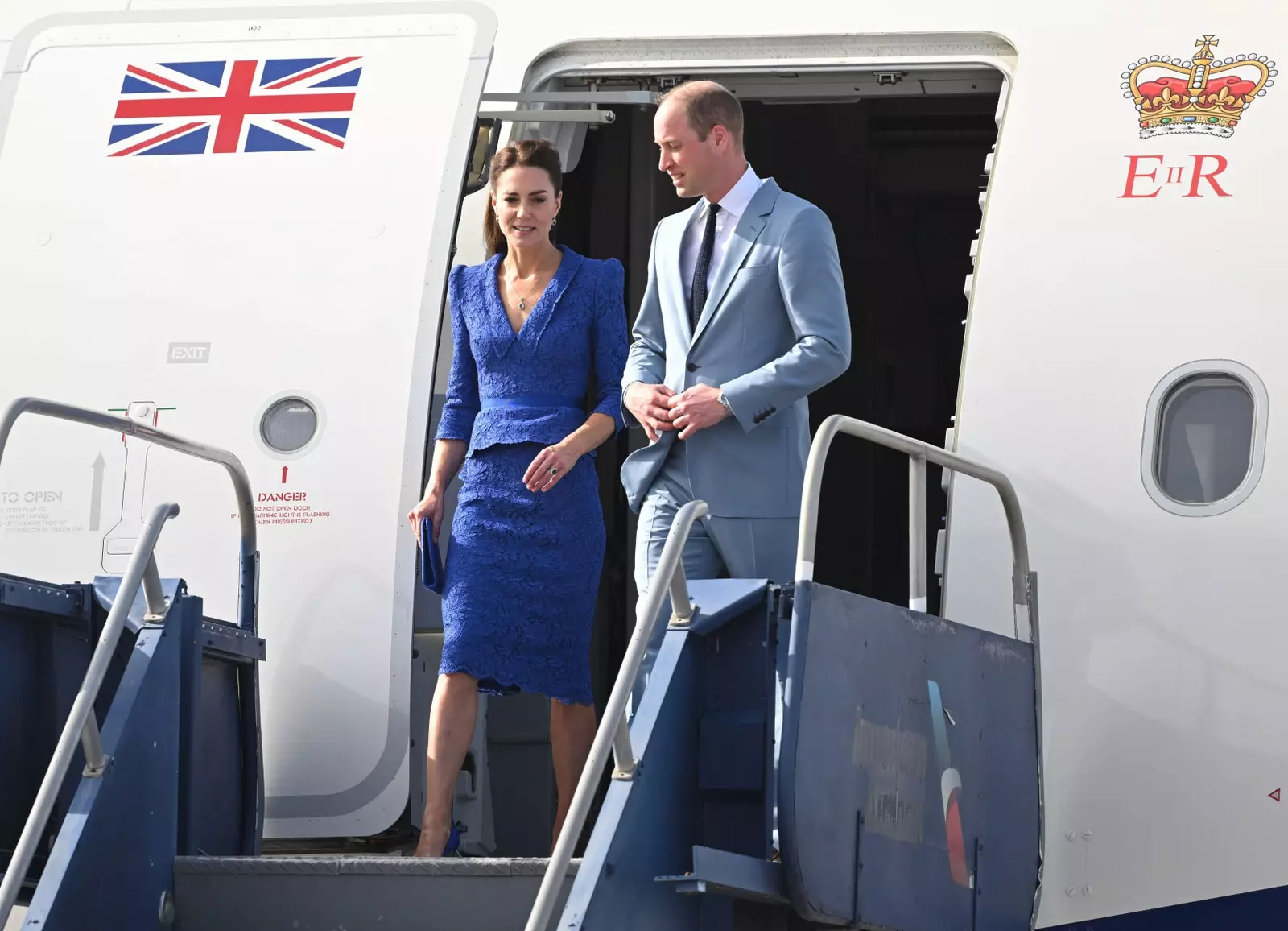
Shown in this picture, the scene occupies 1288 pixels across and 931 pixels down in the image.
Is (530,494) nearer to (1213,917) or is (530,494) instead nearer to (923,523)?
(923,523)

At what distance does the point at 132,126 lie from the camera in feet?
20.9

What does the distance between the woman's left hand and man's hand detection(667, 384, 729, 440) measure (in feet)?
1.82

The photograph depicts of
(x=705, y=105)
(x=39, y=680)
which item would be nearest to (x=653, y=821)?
(x=705, y=105)

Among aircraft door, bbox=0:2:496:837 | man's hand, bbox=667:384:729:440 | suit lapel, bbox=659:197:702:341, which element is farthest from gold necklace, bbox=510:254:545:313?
man's hand, bbox=667:384:729:440

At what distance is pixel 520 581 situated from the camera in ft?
16.4

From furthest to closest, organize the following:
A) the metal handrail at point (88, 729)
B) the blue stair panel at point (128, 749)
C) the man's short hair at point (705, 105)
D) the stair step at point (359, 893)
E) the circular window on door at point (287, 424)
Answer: the circular window on door at point (287, 424)
the man's short hair at point (705, 105)
the blue stair panel at point (128, 749)
the stair step at point (359, 893)
the metal handrail at point (88, 729)

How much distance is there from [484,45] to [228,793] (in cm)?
259

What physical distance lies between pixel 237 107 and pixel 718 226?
7.64ft

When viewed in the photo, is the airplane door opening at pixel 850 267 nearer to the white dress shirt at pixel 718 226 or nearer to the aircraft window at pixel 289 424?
the aircraft window at pixel 289 424

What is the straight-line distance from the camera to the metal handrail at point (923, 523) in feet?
13.1

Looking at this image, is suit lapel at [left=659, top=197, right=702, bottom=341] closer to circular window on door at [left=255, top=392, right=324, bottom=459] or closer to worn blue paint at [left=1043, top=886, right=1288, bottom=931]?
circular window on door at [left=255, top=392, right=324, bottom=459]

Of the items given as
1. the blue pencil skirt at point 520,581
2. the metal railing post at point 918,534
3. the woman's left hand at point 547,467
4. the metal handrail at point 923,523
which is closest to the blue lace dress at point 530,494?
the blue pencil skirt at point 520,581

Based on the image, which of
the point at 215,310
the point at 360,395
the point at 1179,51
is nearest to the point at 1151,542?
the point at 1179,51

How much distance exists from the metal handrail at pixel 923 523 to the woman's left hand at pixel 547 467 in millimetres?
702
